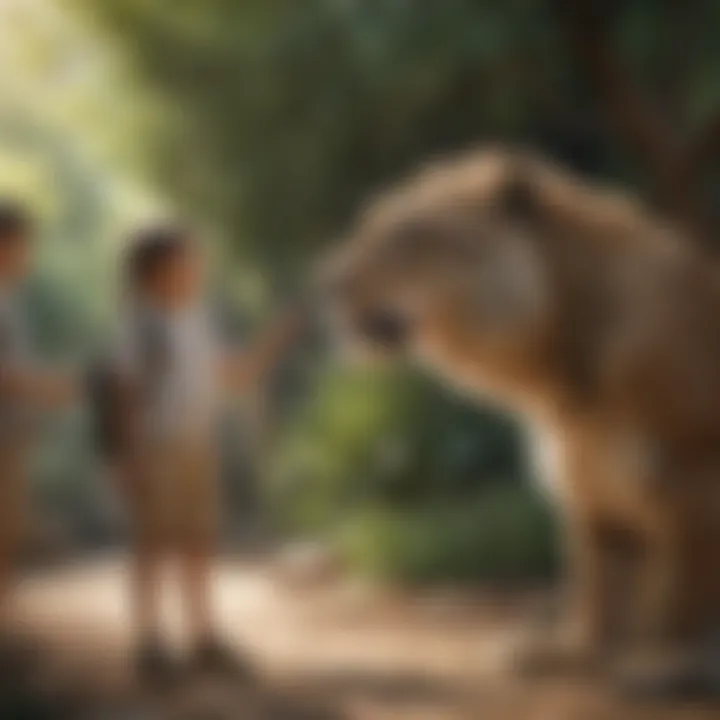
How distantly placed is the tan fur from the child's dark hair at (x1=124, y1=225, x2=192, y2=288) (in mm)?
211

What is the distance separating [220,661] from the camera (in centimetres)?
111

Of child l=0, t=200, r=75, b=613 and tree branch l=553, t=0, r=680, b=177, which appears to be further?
tree branch l=553, t=0, r=680, b=177

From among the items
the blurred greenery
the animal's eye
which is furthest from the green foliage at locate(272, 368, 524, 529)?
the animal's eye

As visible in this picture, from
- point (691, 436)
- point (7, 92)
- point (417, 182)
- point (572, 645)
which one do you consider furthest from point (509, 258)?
point (7, 92)

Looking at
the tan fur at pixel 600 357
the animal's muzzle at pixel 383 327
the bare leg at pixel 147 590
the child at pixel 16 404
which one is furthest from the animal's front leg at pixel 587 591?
the child at pixel 16 404

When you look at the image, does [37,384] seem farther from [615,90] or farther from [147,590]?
[615,90]

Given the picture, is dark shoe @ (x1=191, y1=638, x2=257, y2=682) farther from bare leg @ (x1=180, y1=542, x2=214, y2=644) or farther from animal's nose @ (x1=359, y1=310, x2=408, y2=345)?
animal's nose @ (x1=359, y1=310, x2=408, y2=345)

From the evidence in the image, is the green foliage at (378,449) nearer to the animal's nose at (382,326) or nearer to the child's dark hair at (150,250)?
the animal's nose at (382,326)

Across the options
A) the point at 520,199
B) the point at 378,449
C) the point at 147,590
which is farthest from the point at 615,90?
the point at 147,590

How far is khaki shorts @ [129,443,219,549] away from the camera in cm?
110

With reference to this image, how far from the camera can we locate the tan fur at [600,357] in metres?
1.18

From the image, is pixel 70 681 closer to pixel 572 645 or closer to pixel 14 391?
pixel 14 391

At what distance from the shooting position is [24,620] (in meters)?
1.08

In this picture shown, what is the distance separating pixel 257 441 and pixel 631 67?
18.3 inches
